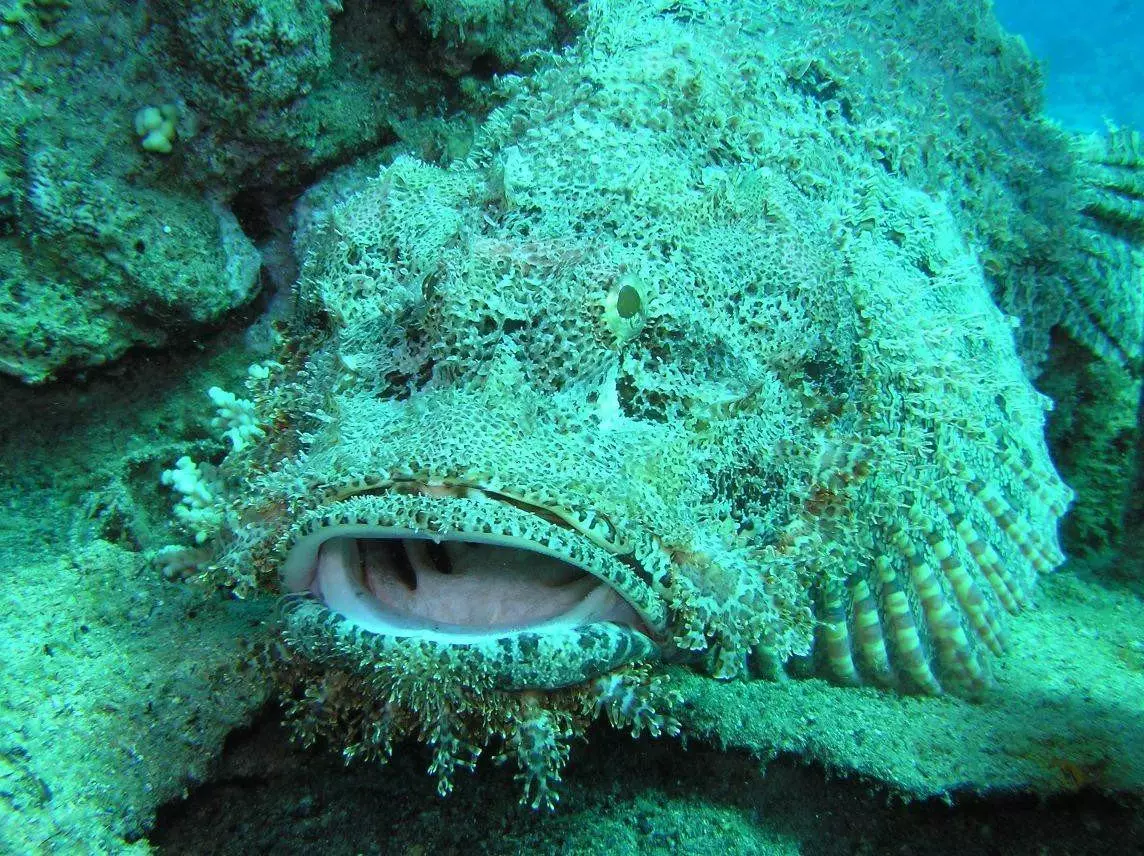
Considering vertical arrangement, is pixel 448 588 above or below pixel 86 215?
below

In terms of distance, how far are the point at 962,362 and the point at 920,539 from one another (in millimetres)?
951

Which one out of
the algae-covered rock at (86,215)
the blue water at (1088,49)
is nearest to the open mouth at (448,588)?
the algae-covered rock at (86,215)

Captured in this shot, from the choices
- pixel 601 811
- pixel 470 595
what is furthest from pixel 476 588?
pixel 601 811

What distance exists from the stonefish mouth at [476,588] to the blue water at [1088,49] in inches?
1388

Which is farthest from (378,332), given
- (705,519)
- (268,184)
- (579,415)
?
(268,184)

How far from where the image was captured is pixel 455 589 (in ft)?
8.50

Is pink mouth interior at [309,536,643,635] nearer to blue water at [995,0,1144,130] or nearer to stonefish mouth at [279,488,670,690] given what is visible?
stonefish mouth at [279,488,670,690]

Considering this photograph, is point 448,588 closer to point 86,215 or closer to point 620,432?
point 620,432

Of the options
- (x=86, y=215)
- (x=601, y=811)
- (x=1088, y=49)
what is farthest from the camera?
(x=1088, y=49)

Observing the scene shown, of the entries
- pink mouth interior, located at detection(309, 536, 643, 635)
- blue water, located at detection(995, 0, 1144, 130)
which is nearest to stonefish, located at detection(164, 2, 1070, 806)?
pink mouth interior, located at detection(309, 536, 643, 635)

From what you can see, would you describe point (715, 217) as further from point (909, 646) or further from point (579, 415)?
point (909, 646)

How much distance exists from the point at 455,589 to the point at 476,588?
8 centimetres

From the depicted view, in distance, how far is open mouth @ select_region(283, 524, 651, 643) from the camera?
241cm

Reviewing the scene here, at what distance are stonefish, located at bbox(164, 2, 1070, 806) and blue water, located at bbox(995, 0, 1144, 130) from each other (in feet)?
109
